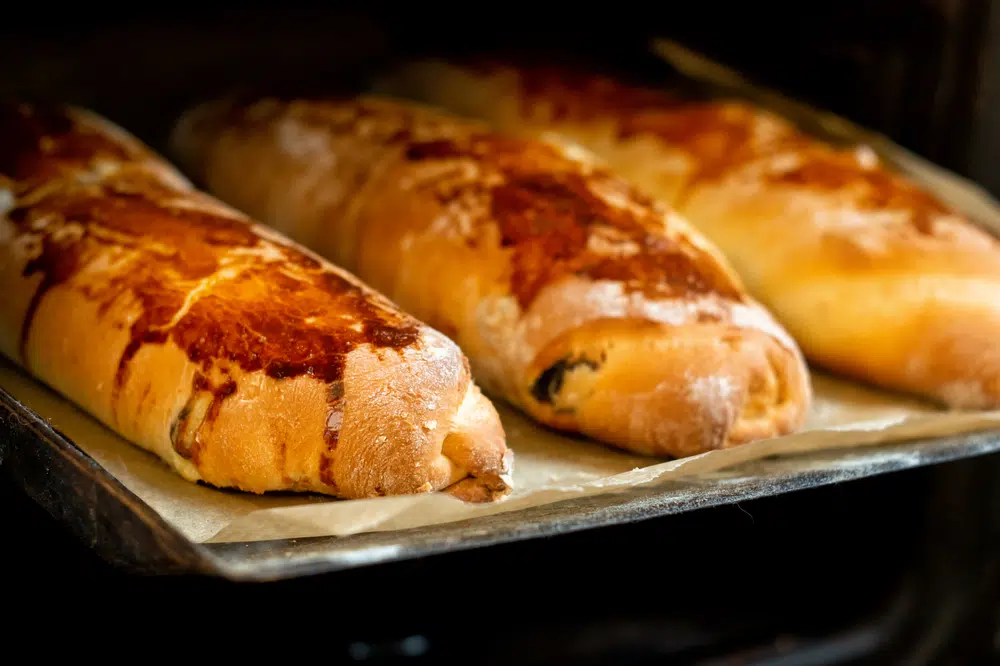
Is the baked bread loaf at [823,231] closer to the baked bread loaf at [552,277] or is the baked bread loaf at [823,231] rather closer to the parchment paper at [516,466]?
the parchment paper at [516,466]

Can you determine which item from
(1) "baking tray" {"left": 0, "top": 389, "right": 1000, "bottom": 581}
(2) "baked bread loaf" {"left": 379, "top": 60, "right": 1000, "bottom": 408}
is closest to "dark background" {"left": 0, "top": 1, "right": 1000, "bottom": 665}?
(2) "baked bread loaf" {"left": 379, "top": 60, "right": 1000, "bottom": 408}

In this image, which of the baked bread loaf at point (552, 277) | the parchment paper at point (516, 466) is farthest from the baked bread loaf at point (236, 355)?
the baked bread loaf at point (552, 277)

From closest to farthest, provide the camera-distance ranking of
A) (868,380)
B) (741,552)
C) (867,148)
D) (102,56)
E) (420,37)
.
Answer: (868,380) < (741,552) < (867,148) < (102,56) < (420,37)

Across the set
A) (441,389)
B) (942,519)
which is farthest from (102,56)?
(942,519)

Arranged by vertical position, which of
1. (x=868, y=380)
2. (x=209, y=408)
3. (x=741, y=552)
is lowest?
(x=741, y=552)

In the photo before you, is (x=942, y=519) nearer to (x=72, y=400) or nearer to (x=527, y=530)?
(x=527, y=530)

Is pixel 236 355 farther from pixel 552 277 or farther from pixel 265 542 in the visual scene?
pixel 552 277
